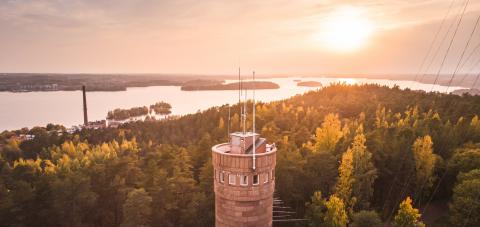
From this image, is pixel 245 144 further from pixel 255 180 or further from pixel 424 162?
pixel 424 162

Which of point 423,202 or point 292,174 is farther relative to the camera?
point 423,202

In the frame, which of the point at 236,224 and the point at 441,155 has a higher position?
the point at 236,224

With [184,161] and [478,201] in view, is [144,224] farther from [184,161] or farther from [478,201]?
[478,201]

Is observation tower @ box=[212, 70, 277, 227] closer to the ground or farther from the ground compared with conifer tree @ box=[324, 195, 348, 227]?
farther from the ground

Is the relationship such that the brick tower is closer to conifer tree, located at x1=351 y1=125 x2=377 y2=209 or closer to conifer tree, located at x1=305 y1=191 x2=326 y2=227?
conifer tree, located at x1=305 y1=191 x2=326 y2=227

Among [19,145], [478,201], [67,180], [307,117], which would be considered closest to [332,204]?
[478,201]

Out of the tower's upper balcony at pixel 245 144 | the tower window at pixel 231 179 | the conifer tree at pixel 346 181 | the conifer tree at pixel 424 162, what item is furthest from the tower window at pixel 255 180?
the conifer tree at pixel 424 162

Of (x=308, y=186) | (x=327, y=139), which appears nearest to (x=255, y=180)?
(x=308, y=186)

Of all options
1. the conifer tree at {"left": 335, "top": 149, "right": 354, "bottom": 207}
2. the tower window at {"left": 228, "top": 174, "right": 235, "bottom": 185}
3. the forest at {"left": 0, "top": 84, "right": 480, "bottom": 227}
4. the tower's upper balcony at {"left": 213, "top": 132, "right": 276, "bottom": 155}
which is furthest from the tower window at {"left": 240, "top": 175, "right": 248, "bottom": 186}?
the conifer tree at {"left": 335, "top": 149, "right": 354, "bottom": 207}
